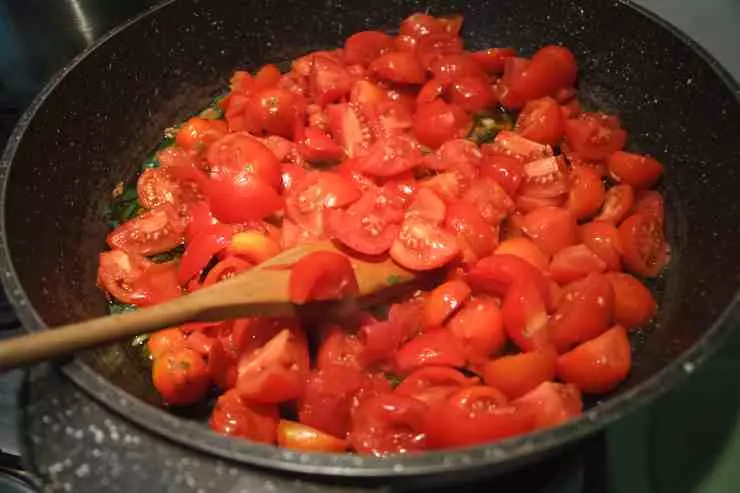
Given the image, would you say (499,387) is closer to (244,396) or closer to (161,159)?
(244,396)

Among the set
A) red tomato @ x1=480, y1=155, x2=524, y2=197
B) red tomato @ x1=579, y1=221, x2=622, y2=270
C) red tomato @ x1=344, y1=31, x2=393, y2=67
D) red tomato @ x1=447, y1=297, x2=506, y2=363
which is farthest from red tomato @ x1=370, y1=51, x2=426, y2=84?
red tomato @ x1=447, y1=297, x2=506, y2=363

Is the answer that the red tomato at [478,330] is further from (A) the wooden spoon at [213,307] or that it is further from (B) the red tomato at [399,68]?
(B) the red tomato at [399,68]

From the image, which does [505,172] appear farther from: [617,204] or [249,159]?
[249,159]

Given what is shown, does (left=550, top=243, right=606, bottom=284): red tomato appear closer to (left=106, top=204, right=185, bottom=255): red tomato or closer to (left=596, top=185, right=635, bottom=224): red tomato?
(left=596, top=185, right=635, bottom=224): red tomato

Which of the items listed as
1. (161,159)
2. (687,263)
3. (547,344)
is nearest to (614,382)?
(547,344)

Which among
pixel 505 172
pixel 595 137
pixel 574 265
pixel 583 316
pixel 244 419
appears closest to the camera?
pixel 244 419

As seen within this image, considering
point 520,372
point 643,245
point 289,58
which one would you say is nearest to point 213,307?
point 520,372
